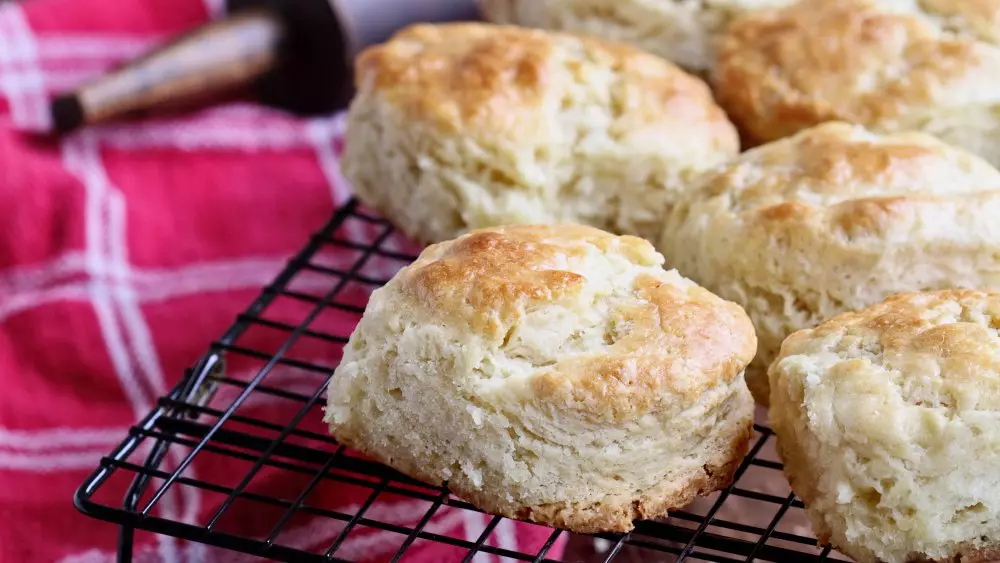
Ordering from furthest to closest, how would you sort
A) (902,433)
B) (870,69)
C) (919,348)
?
1. (870,69)
2. (919,348)
3. (902,433)

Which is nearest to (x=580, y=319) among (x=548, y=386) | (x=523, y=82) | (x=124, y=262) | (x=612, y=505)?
(x=548, y=386)

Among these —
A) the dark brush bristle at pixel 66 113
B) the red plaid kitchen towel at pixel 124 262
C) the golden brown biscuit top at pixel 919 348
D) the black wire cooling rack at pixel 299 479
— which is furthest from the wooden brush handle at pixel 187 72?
the golden brown biscuit top at pixel 919 348

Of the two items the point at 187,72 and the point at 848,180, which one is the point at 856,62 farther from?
the point at 187,72

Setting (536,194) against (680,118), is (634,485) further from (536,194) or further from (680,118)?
(680,118)

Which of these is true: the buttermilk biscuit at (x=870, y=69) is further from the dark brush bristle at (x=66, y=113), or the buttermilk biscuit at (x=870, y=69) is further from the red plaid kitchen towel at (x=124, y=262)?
the dark brush bristle at (x=66, y=113)

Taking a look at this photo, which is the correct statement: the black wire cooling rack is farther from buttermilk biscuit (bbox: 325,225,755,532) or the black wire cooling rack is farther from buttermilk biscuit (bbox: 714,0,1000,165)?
buttermilk biscuit (bbox: 714,0,1000,165)

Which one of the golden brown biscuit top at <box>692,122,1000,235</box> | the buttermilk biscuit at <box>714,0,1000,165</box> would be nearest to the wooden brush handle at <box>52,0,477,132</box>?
the buttermilk biscuit at <box>714,0,1000,165</box>
